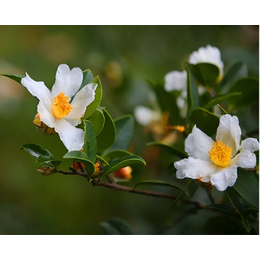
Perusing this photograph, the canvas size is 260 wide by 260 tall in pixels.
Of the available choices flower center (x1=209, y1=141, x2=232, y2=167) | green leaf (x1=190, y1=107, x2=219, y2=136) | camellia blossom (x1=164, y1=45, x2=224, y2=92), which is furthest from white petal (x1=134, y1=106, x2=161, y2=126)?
flower center (x1=209, y1=141, x2=232, y2=167)

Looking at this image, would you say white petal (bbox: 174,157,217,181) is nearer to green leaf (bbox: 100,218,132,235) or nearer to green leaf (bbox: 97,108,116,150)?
green leaf (bbox: 97,108,116,150)

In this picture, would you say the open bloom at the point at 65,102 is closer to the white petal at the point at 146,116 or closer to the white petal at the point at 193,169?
the white petal at the point at 193,169

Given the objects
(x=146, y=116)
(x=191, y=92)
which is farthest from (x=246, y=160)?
(x=146, y=116)

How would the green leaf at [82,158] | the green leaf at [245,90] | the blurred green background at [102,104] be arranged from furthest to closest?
1. the blurred green background at [102,104]
2. the green leaf at [245,90]
3. the green leaf at [82,158]

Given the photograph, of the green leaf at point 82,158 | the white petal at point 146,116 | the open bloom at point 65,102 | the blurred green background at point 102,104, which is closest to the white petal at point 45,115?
the open bloom at point 65,102

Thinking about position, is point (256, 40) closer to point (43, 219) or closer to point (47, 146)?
point (47, 146)

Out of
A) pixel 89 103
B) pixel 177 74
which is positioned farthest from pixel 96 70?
pixel 89 103
